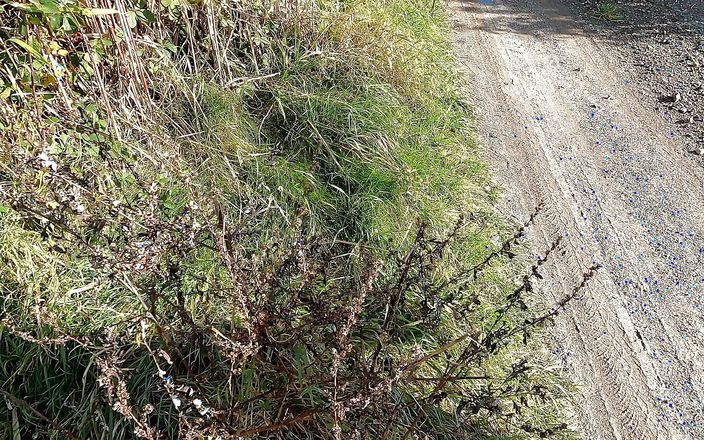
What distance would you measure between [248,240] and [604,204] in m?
2.30

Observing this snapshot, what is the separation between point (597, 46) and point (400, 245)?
12.1 ft

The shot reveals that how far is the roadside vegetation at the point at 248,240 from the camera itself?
203 centimetres

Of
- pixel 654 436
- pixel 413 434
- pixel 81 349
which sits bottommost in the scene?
pixel 654 436

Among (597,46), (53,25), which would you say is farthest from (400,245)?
(597,46)

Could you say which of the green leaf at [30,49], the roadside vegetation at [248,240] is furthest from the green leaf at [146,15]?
the green leaf at [30,49]

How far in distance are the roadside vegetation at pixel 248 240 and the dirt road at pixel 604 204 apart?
0.24 metres

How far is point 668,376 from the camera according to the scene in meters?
2.85

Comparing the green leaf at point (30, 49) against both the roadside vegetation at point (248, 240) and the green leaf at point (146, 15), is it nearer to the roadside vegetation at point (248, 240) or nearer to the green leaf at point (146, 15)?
the roadside vegetation at point (248, 240)

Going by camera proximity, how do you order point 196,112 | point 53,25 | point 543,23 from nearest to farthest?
point 53,25 → point 196,112 → point 543,23

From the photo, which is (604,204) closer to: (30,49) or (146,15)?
(146,15)

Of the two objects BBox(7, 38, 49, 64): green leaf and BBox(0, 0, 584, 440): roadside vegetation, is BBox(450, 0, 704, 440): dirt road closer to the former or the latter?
BBox(0, 0, 584, 440): roadside vegetation

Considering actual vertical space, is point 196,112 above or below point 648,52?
above

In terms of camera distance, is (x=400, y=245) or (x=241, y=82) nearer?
(x=400, y=245)

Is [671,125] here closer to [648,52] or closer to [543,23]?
[648,52]
